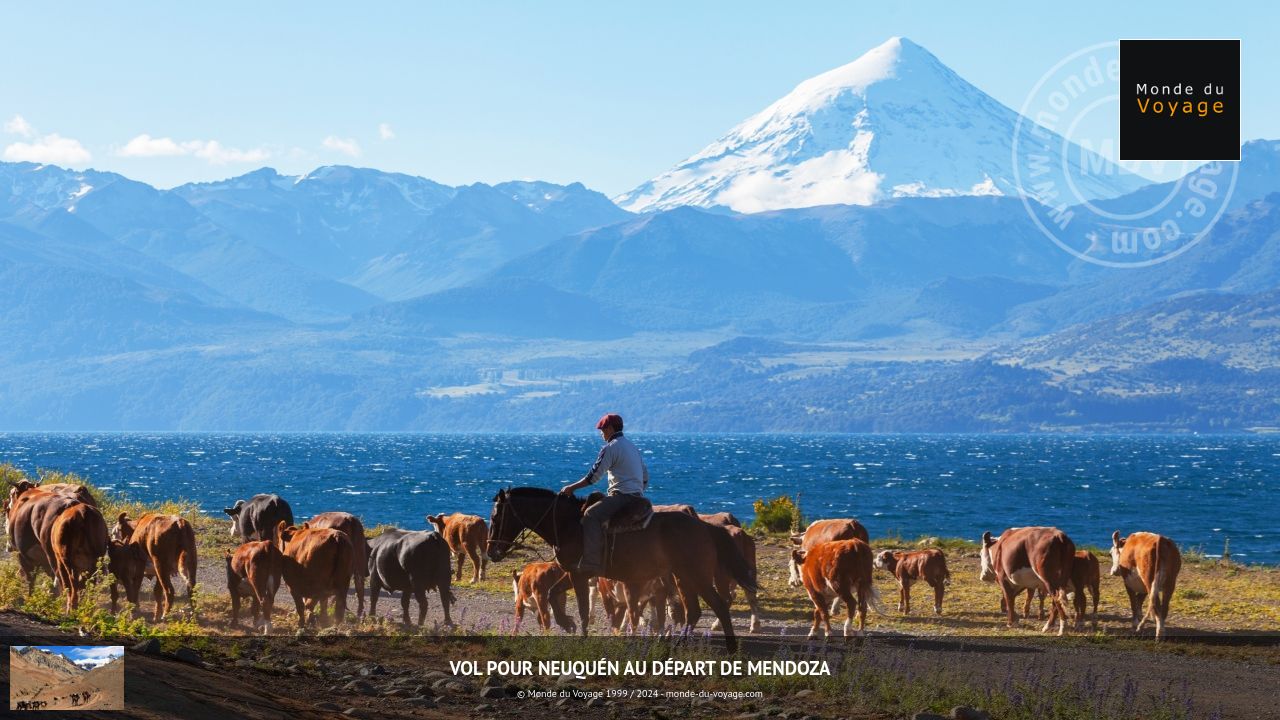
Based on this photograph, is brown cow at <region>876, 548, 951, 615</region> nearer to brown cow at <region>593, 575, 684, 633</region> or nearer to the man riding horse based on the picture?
brown cow at <region>593, 575, 684, 633</region>

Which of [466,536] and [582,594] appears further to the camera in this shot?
[466,536]

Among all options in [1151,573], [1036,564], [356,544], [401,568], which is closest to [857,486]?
[1036,564]

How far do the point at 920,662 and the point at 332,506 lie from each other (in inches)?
2607

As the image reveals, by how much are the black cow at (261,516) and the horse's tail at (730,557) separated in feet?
35.2

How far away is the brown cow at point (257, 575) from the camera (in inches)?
811

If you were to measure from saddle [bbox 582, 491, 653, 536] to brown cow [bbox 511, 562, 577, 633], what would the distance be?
2.31 m

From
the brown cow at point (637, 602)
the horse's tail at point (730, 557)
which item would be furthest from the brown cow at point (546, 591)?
the horse's tail at point (730, 557)

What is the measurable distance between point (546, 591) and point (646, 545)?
293 cm

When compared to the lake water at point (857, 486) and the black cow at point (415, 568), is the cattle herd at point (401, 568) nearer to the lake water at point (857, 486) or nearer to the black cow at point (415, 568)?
the black cow at point (415, 568)

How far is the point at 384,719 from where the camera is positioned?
13.6 m

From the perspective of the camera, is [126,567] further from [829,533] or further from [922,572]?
[922,572]

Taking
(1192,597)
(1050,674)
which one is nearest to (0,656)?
(1050,674)

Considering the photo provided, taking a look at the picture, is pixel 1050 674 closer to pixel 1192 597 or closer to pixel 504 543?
pixel 504 543

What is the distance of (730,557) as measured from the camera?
19.8m
